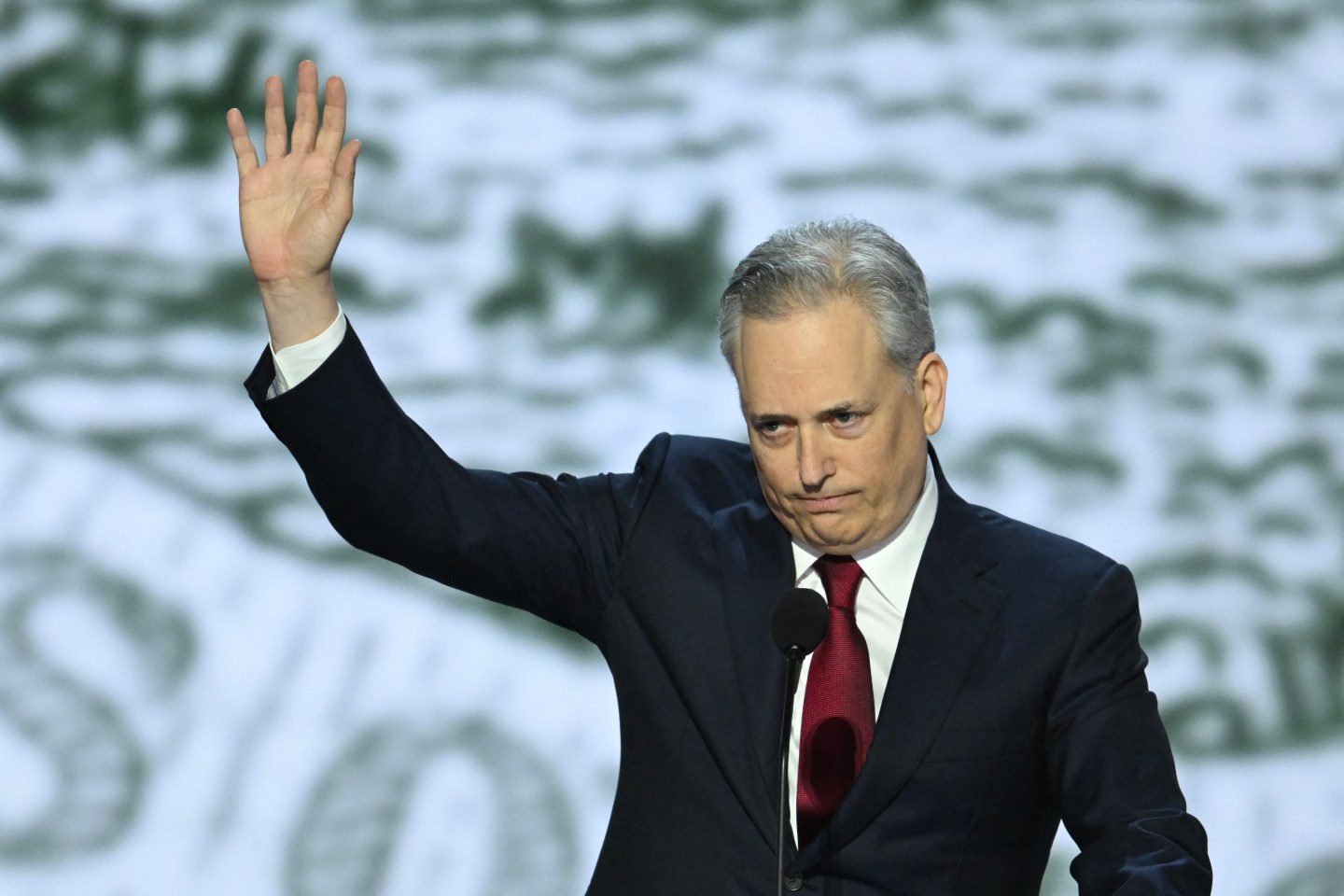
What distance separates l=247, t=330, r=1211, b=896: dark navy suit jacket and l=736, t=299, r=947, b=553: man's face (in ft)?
0.34

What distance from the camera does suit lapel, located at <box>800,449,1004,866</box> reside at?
158 cm

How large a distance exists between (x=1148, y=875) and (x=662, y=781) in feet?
1.66

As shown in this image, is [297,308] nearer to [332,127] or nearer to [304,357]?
[304,357]

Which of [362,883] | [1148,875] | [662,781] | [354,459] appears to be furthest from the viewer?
[362,883]

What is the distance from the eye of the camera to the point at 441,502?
1.63 metres

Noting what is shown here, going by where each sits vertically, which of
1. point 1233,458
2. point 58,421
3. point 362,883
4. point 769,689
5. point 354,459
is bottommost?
point 362,883

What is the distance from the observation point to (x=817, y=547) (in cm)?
176

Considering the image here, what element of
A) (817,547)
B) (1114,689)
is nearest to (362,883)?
(817,547)

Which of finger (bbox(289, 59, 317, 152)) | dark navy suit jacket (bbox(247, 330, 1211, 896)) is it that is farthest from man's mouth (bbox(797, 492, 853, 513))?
finger (bbox(289, 59, 317, 152))

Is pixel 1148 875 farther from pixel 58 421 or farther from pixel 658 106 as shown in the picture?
pixel 58 421

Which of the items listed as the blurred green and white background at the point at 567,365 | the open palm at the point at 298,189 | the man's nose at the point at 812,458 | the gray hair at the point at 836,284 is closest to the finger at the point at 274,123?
the open palm at the point at 298,189

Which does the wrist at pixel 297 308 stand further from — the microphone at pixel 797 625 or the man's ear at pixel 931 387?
the man's ear at pixel 931 387

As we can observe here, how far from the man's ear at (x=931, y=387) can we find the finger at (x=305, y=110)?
70cm

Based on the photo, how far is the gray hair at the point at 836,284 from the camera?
1.64 m
